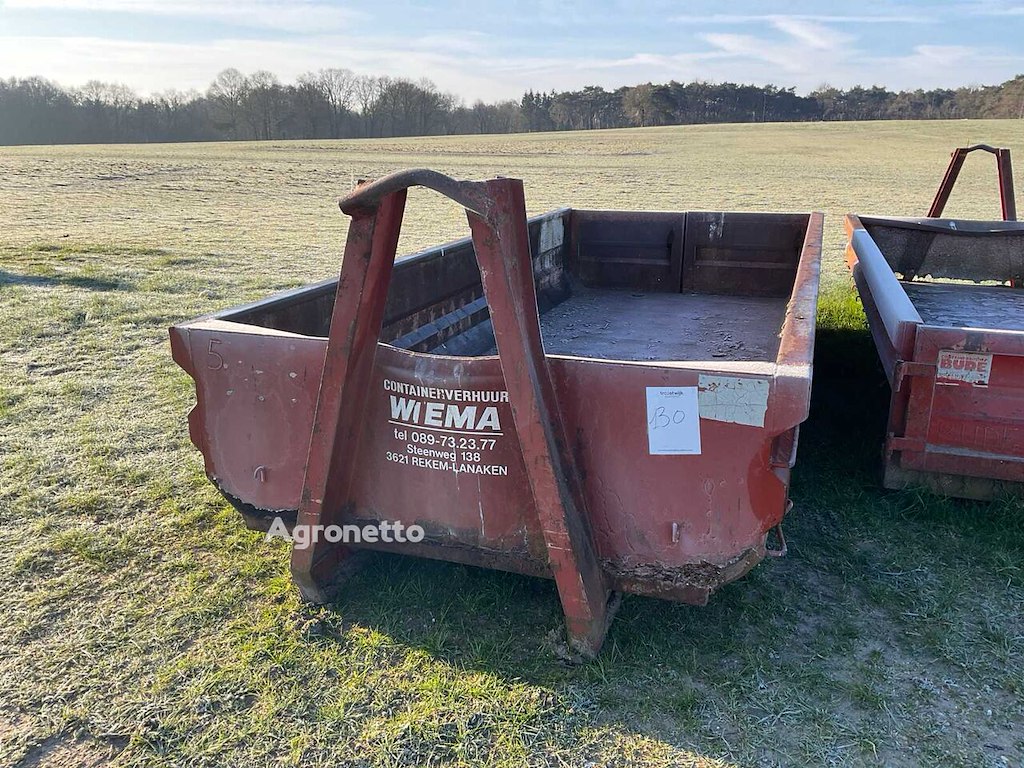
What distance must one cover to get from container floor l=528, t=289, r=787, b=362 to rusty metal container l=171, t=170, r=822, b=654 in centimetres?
158

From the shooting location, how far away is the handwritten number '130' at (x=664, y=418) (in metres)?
2.21

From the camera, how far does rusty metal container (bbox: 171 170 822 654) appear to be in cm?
219

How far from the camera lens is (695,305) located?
5.67 metres

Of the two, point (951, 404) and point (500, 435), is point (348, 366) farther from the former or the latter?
point (951, 404)

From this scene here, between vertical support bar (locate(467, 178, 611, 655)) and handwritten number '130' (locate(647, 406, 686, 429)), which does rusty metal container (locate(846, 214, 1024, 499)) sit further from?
vertical support bar (locate(467, 178, 611, 655))

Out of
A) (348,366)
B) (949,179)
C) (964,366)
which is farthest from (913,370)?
(949,179)

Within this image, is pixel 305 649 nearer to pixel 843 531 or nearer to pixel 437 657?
pixel 437 657

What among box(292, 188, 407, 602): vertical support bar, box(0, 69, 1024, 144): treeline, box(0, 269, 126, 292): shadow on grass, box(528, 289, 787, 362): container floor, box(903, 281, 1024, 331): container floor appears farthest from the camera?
box(0, 69, 1024, 144): treeline

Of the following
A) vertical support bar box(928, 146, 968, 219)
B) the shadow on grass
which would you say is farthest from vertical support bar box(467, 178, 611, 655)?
the shadow on grass

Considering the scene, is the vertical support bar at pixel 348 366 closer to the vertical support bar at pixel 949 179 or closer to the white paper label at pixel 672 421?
the white paper label at pixel 672 421

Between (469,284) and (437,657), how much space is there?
8.33 feet

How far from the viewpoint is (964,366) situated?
9.91ft
